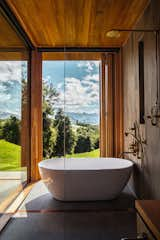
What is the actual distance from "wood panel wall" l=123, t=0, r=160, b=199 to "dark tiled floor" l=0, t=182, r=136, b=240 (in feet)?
1.27

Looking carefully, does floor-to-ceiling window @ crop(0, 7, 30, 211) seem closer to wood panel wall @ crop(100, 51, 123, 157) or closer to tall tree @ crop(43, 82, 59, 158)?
tall tree @ crop(43, 82, 59, 158)

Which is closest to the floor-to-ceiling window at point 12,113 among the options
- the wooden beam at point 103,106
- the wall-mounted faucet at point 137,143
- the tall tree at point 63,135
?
the tall tree at point 63,135

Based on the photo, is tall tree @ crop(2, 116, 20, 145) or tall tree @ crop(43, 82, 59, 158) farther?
tall tree @ crop(43, 82, 59, 158)

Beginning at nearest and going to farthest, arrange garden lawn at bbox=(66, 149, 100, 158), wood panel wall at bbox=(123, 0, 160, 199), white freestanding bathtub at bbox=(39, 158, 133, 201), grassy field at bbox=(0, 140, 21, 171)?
wood panel wall at bbox=(123, 0, 160, 199) → grassy field at bbox=(0, 140, 21, 171) → white freestanding bathtub at bbox=(39, 158, 133, 201) → garden lawn at bbox=(66, 149, 100, 158)

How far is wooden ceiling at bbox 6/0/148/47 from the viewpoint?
9.36ft

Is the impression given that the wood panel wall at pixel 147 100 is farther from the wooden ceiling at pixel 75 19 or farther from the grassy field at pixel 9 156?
the grassy field at pixel 9 156

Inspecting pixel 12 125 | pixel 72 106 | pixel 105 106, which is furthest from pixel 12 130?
pixel 105 106

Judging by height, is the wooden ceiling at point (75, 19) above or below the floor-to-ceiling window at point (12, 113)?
above

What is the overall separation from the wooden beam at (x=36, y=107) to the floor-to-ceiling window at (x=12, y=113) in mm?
185

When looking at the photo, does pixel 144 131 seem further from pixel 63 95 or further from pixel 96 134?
pixel 63 95

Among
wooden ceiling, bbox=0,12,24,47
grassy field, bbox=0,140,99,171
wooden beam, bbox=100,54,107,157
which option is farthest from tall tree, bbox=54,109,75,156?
wooden ceiling, bbox=0,12,24,47

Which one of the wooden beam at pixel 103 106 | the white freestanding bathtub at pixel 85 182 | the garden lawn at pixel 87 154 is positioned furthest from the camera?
the wooden beam at pixel 103 106

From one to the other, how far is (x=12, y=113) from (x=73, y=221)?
1.66m

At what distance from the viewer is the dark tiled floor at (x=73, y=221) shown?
2.35 m
